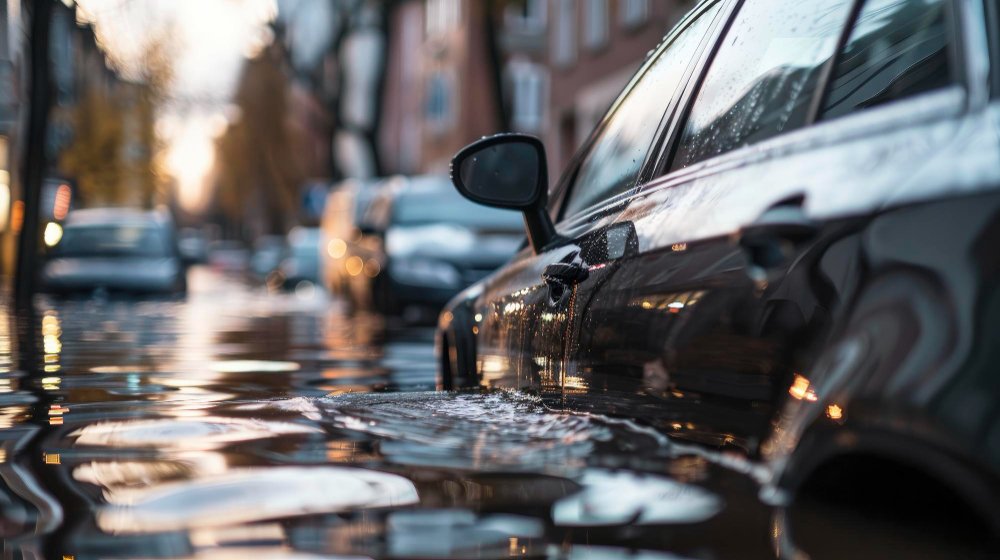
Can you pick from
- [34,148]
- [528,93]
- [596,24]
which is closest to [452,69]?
[528,93]

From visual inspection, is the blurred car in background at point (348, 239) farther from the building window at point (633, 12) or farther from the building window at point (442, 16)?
the building window at point (442, 16)

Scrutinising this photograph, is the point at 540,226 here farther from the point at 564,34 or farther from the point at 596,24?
the point at 564,34

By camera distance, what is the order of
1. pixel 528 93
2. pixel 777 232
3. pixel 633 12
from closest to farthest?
pixel 777 232 → pixel 633 12 → pixel 528 93

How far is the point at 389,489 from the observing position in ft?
9.60

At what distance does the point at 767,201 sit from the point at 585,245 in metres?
1.45

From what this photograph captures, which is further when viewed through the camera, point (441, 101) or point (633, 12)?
point (441, 101)

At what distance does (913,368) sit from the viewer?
1.89 m

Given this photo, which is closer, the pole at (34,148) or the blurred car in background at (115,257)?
the pole at (34,148)

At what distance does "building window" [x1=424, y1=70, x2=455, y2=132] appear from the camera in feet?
171

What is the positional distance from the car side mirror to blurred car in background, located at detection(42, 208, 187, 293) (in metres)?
18.2

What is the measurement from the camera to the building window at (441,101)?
5212 centimetres

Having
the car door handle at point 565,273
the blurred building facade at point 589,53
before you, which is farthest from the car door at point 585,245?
the blurred building facade at point 589,53

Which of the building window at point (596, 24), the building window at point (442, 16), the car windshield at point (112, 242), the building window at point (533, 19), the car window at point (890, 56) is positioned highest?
the building window at point (442, 16)

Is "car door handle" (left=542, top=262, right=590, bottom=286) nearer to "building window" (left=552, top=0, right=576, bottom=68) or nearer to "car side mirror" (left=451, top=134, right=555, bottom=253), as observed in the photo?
"car side mirror" (left=451, top=134, right=555, bottom=253)
